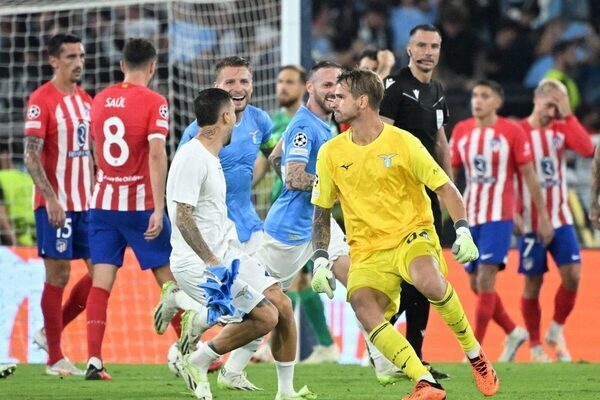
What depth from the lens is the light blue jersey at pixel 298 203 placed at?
897 cm

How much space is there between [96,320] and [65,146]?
1533 mm

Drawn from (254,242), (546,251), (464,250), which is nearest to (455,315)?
(464,250)

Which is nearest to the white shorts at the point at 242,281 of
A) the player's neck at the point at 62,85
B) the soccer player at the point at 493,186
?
the player's neck at the point at 62,85

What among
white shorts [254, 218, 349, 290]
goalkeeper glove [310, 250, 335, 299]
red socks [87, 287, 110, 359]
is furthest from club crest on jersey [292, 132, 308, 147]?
red socks [87, 287, 110, 359]

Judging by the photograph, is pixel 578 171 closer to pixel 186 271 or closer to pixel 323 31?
pixel 323 31

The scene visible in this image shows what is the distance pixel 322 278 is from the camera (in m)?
7.34

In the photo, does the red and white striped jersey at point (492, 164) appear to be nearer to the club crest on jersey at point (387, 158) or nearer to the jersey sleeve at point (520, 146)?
the jersey sleeve at point (520, 146)

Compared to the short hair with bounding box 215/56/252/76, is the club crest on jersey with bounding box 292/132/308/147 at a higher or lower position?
lower

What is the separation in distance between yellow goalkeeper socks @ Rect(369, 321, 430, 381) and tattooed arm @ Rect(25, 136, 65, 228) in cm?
350

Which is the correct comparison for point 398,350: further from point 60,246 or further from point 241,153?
point 60,246

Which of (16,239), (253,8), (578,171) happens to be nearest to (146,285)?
(16,239)

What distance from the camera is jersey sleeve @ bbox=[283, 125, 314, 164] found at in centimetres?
877

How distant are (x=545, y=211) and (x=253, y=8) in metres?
4.20

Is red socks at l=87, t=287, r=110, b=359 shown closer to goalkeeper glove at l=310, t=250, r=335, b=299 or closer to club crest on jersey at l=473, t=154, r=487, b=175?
goalkeeper glove at l=310, t=250, r=335, b=299
